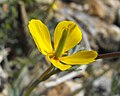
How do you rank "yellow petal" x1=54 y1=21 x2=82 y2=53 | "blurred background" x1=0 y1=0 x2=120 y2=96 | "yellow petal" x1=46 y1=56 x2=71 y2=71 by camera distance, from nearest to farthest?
"yellow petal" x1=46 y1=56 x2=71 y2=71 < "yellow petal" x1=54 y1=21 x2=82 y2=53 < "blurred background" x1=0 y1=0 x2=120 y2=96

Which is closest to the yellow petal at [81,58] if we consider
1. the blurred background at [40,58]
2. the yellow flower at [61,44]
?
the yellow flower at [61,44]

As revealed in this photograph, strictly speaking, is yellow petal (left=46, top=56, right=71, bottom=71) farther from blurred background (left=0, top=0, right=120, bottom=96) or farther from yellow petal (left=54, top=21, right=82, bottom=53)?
blurred background (left=0, top=0, right=120, bottom=96)

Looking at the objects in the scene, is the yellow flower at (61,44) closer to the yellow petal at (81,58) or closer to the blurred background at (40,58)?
the yellow petal at (81,58)

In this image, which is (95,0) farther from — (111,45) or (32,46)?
(32,46)

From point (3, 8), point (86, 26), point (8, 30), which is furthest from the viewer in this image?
point (86, 26)

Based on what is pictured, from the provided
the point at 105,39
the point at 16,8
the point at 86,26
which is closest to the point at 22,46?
the point at 16,8

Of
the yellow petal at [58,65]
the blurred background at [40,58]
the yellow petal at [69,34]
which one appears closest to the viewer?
the yellow petal at [58,65]

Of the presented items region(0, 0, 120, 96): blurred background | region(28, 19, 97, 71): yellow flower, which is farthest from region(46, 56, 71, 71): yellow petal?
region(0, 0, 120, 96): blurred background

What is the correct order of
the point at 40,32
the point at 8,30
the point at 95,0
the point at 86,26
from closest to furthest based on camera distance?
the point at 40,32 < the point at 8,30 < the point at 86,26 < the point at 95,0
